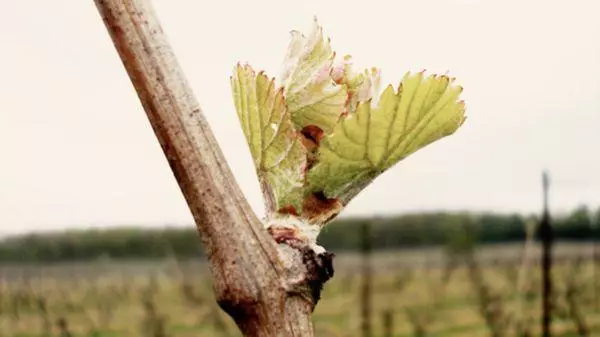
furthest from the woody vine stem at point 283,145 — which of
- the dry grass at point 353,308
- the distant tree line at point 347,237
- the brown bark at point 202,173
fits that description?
the distant tree line at point 347,237

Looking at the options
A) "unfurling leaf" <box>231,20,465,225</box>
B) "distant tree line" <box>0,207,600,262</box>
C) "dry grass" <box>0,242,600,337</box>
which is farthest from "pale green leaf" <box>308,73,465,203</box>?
"distant tree line" <box>0,207,600,262</box>

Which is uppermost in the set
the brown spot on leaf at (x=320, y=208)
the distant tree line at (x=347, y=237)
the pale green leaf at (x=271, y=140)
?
the pale green leaf at (x=271, y=140)

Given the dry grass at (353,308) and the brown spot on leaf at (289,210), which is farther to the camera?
the dry grass at (353,308)

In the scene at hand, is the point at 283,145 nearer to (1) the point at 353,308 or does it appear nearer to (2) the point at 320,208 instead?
(2) the point at 320,208

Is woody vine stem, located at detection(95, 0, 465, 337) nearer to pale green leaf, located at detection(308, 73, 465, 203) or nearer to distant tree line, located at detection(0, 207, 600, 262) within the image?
pale green leaf, located at detection(308, 73, 465, 203)

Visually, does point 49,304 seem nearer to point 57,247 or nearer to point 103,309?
point 103,309

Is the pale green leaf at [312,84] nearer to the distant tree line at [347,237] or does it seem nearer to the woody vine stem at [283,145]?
the woody vine stem at [283,145]
